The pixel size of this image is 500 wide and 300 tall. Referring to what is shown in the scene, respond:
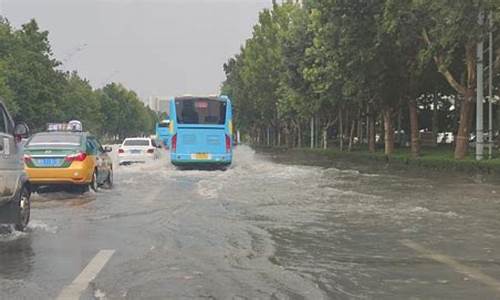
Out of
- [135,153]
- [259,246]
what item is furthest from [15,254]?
[135,153]

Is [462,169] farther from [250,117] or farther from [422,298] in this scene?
[250,117]

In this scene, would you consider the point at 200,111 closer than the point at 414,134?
Yes

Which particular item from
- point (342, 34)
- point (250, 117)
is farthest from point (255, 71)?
point (342, 34)

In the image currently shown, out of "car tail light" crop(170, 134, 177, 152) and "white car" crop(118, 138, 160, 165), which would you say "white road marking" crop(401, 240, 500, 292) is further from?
"white car" crop(118, 138, 160, 165)

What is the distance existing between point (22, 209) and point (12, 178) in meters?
0.65

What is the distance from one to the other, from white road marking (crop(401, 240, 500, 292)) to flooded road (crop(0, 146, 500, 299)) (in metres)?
0.02

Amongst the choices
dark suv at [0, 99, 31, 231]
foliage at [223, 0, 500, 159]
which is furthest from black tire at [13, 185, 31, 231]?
foliage at [223, 0, 500, 159]

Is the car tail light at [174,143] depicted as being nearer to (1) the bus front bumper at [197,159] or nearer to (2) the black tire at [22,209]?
(1) the bus front bumper at [197,159]

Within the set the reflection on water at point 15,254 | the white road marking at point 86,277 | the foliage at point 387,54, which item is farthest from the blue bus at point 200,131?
the white road marking at point 86,277

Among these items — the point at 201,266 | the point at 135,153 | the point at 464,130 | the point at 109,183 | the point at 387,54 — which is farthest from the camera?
the point at 387,54

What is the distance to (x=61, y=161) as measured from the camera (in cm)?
1670

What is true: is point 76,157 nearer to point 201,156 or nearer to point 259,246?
point 259,246

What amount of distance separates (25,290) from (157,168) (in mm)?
23076

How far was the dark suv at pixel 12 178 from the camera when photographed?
1004 cm
